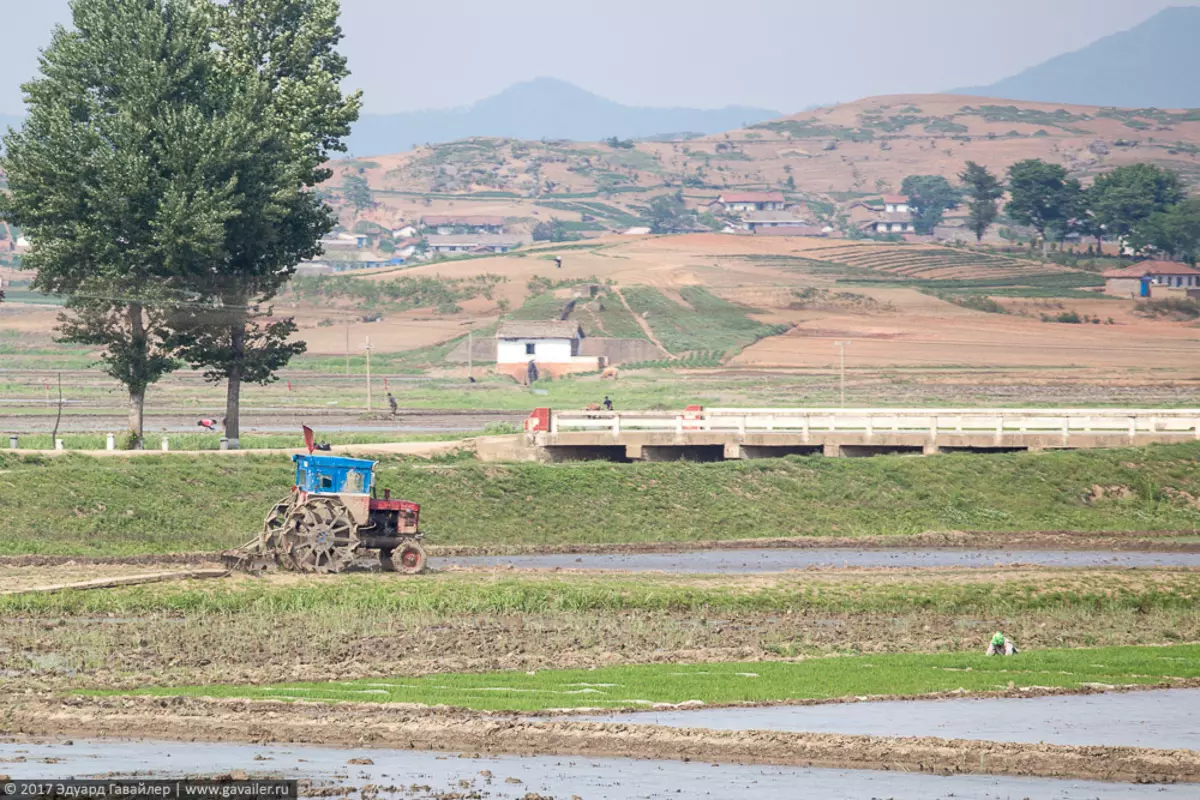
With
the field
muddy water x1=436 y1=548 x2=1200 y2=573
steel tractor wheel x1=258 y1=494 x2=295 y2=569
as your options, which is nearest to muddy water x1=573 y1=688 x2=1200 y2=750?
the field

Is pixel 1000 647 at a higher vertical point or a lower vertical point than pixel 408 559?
higher

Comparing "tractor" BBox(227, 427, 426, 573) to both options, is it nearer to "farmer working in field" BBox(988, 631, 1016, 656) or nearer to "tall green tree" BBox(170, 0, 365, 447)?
"farmer working in field" BBox(988, 631, 1016, 656)

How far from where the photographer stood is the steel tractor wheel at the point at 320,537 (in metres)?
46.3

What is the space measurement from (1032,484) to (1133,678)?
3757cm

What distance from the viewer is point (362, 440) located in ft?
249

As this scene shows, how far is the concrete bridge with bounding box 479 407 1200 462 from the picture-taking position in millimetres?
70812

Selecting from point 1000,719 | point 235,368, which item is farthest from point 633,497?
point 1000,719

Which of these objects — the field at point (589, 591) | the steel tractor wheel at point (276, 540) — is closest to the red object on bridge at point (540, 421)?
the field at point (589, 591)

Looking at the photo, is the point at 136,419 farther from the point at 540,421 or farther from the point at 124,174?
the point at 540,421

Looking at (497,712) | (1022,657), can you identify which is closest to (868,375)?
(1022,657)

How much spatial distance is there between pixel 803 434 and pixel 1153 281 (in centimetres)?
13513

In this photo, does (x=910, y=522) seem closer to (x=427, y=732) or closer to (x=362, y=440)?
(x=362, y=440)

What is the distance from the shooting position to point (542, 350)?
143375mm

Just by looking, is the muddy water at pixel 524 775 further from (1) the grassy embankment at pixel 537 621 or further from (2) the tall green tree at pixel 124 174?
(2) the tall green tree at pixel 124 174
